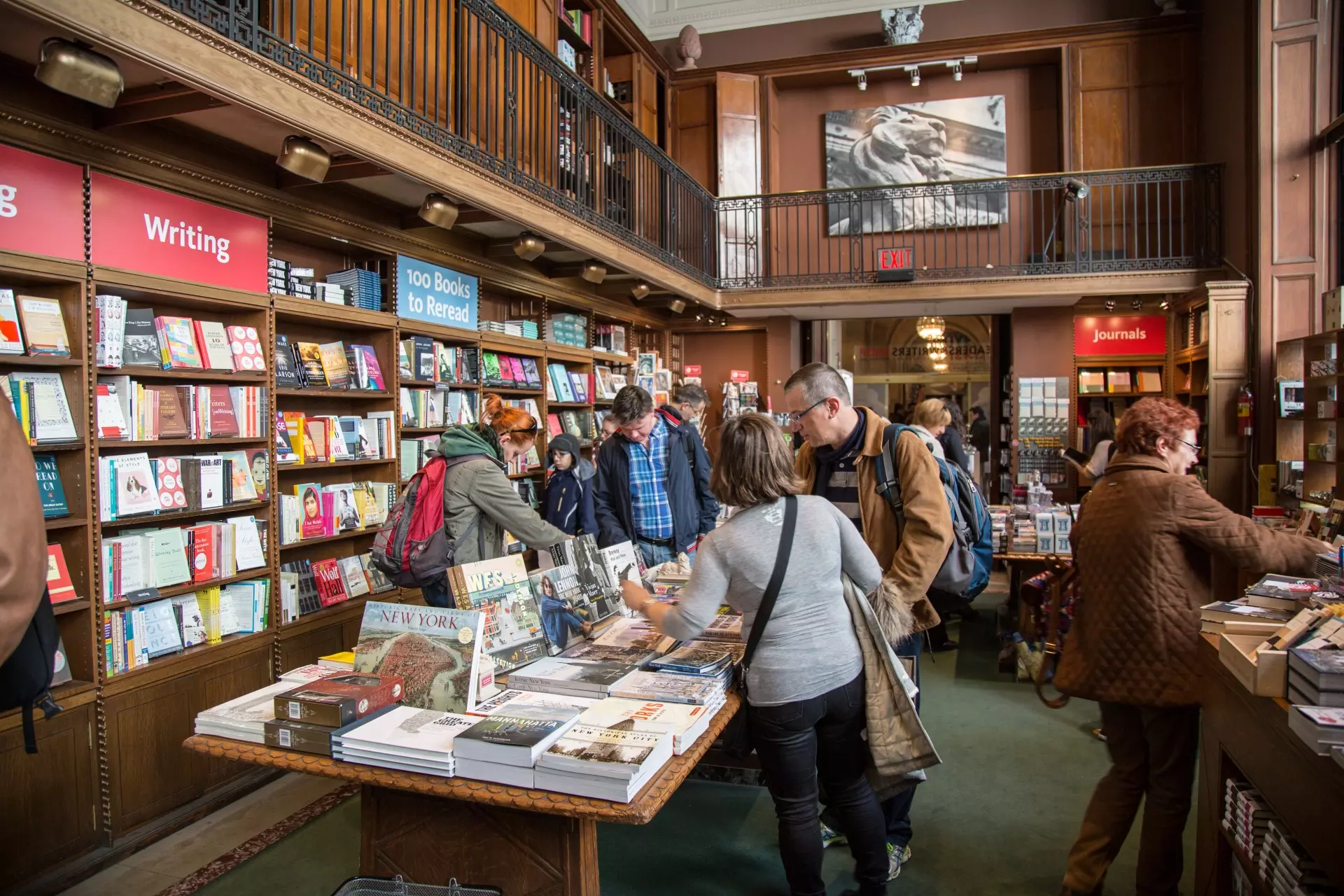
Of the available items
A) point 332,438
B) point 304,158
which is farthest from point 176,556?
point 304,158

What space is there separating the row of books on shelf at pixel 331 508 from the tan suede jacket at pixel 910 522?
2975 mm

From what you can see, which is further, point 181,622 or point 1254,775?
point 181,622

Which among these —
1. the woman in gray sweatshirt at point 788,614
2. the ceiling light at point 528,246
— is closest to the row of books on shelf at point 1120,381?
the ceiling light at point 528,246

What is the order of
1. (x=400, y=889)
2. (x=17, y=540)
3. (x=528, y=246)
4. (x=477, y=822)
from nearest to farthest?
(x=17, y=540), (x=400, y=889), (x=477, y=822), (x=528, y=246)

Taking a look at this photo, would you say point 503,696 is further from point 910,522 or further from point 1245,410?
point 1245,410

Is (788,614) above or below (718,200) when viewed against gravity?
below

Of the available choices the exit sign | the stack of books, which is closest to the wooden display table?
the stack of books

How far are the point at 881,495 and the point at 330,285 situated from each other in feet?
10.8

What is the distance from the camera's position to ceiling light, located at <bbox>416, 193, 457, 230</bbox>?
436 cm

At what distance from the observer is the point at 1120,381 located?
9586 millimetres

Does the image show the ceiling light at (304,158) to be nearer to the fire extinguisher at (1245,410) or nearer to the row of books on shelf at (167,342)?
the row of books on shelf at (167,342)

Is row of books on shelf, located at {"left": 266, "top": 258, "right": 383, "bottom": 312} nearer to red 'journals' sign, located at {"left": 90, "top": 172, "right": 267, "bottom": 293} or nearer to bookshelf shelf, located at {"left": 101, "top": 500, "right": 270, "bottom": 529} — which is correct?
red 'journals' sign, located at {"left": 90, "top": 172, "right": 267, "bottom": 293}

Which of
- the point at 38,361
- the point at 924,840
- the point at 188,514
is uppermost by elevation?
the point at 38,361

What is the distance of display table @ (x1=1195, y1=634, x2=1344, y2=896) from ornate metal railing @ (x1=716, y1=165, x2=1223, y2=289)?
720cm
